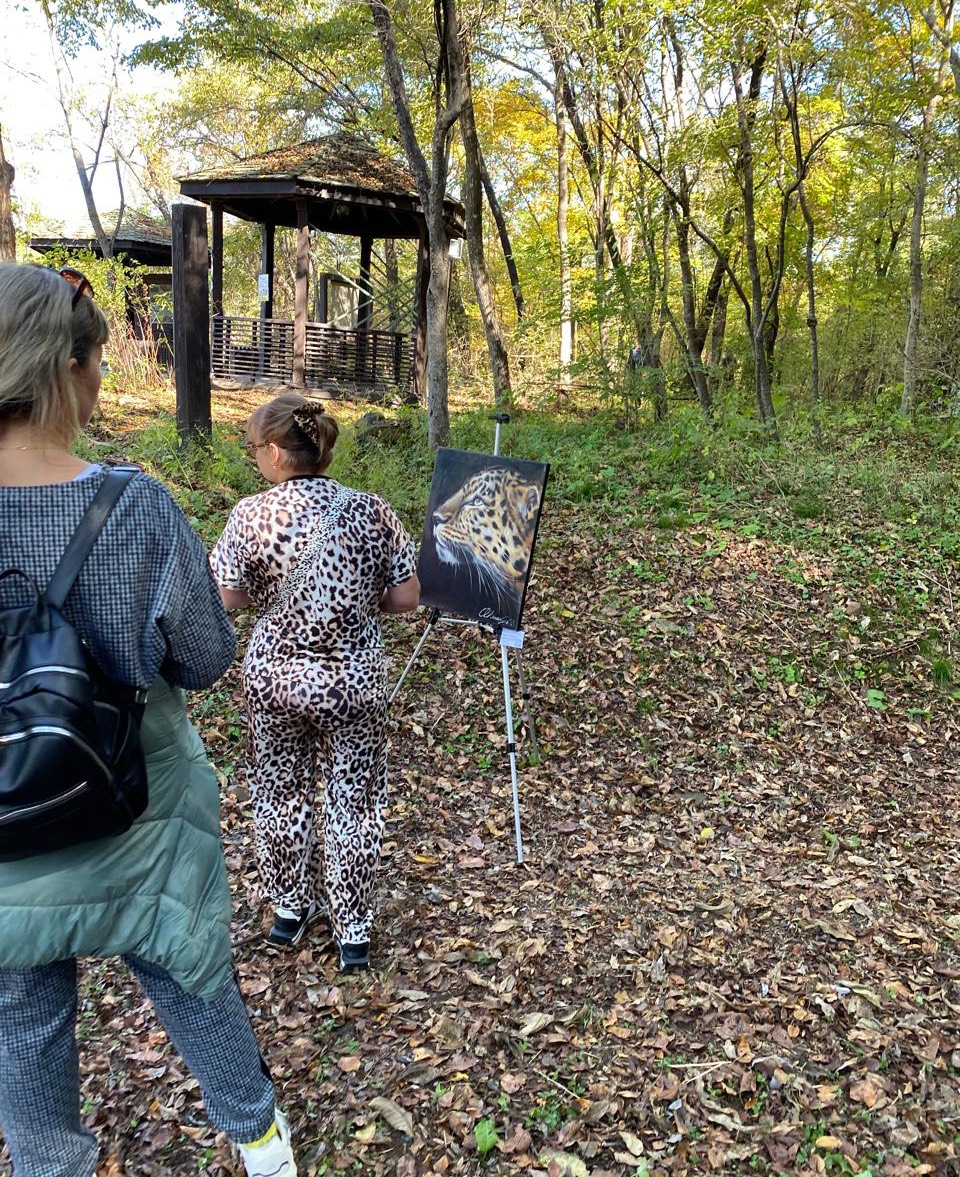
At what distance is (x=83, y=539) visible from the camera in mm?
1455

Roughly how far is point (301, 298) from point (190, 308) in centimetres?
830

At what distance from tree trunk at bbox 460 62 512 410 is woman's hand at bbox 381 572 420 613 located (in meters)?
8.15

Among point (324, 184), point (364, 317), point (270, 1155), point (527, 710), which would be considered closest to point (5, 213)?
point (527, 710)

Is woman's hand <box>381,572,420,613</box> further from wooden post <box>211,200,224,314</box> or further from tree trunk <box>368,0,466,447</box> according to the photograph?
wooden post <box>211,200,224,314</box>

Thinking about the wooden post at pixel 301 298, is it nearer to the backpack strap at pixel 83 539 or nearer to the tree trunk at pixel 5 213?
the tree trunk at pixel 5 213

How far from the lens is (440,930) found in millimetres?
3203

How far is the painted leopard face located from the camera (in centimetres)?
406

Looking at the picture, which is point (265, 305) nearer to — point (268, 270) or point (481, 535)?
point (268, 270)

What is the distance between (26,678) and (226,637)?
441mm

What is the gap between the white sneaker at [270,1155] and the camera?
1951 mm

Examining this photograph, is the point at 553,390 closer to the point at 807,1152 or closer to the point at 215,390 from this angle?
the point at 215,390

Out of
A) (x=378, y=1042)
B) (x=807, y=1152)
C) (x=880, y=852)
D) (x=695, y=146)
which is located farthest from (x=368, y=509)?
(x=695, y=146)

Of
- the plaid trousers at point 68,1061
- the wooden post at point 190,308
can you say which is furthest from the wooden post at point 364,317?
the plaid trousers at point 68,1061

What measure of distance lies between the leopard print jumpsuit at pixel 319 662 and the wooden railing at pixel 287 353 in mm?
12804
